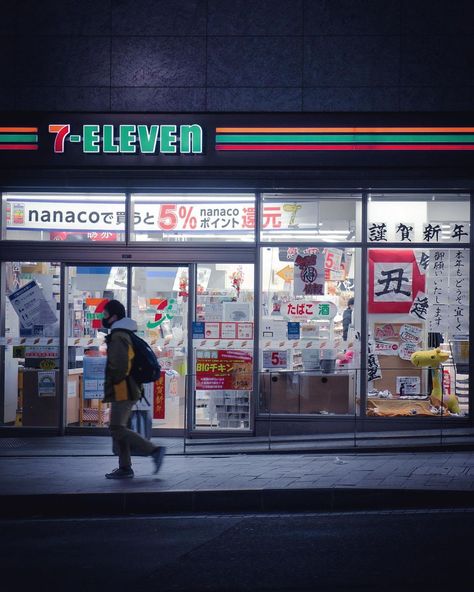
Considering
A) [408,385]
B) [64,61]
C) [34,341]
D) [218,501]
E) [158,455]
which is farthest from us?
[34,341]

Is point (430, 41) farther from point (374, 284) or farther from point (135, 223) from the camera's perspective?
point (135, 223)

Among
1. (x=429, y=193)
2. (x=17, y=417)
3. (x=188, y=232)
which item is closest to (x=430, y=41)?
(x=429, y=193)

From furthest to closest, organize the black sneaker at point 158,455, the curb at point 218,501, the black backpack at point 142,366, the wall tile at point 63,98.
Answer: the wall tile at point 63,98 < the black sneaker at point 158,455 < the black backpack at point 142,366 < the curb at point 218,501

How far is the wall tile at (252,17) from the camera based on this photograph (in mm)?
13672

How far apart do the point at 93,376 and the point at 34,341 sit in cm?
102

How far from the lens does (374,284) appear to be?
1384cm

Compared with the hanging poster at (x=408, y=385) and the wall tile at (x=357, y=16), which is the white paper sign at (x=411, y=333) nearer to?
the hanging poster at (x=408, y=385)

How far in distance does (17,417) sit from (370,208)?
6.05 meters

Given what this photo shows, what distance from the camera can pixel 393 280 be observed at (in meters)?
13.8

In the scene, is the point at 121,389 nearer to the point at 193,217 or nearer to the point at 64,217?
the point at 193,217

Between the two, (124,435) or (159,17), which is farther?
(159,17)

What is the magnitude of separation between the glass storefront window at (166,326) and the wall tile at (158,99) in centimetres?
232

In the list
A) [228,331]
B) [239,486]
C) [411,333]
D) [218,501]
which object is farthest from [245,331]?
[218,501]

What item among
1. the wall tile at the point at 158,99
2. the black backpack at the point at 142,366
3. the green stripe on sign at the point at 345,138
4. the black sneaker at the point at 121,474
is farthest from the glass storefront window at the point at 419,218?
the black sneaker at the point at 121,474
